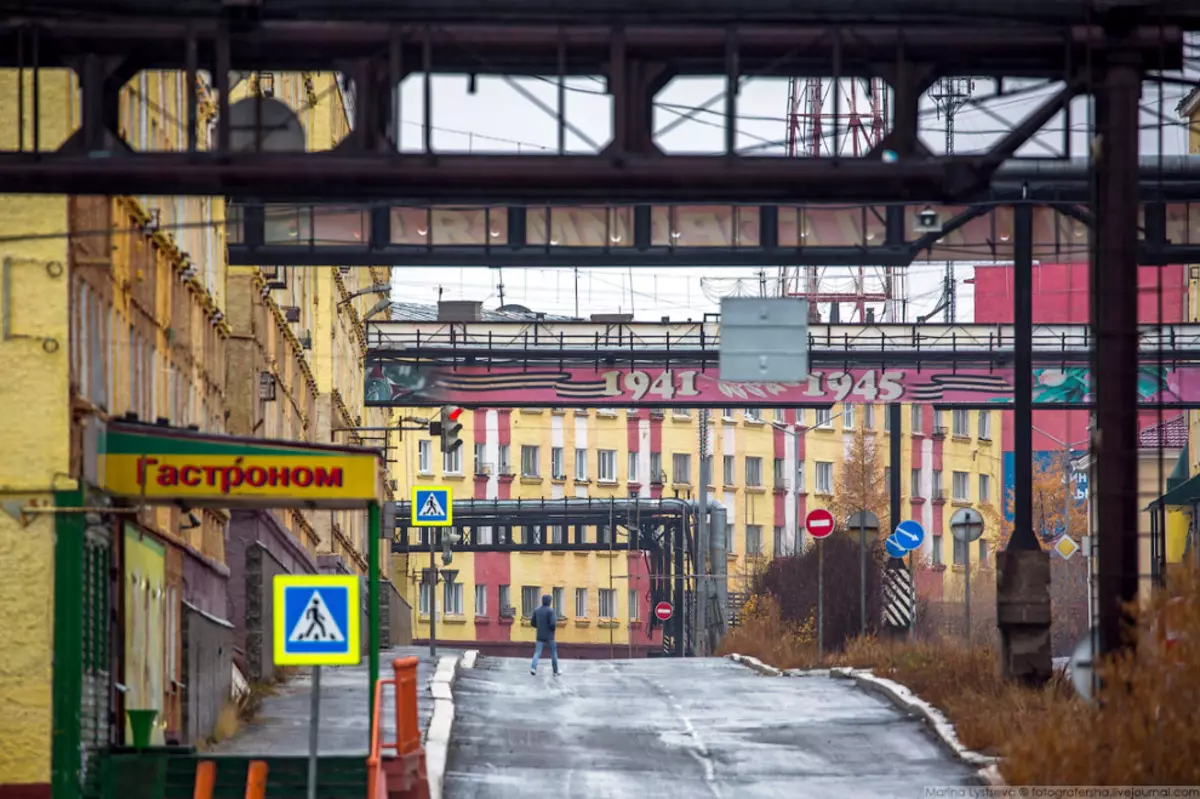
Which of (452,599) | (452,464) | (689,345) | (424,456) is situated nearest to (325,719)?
(689,345)

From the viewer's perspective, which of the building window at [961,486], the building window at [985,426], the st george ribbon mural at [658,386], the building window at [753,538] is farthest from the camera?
the building window at [985,426]

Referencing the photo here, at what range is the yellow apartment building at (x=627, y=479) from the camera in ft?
344

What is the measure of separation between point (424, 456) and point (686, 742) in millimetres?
81528

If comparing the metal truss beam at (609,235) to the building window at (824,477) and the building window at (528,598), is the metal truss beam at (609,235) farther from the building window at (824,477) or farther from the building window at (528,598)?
the building window at (824,477)

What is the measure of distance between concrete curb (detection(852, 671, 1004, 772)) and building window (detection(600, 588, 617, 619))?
229ft

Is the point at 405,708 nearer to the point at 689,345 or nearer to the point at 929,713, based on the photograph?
the point at 929,713

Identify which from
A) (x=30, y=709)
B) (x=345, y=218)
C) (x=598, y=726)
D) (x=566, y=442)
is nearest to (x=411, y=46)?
(x=30, y=709)

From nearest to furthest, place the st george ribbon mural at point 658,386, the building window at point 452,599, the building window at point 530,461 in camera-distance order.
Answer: the st george ribbon mural at point 658,386, the building window at point 452,599, the building window at point 530,461

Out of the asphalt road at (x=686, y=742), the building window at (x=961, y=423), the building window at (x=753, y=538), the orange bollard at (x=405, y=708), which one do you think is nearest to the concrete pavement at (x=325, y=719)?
the orange bollard at (x=405, y=708)

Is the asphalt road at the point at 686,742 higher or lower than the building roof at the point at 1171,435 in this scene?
lower

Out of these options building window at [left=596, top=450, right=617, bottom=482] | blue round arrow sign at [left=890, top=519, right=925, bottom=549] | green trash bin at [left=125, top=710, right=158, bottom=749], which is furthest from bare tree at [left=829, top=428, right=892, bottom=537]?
green trash bin at [left=125, top=710, right=158, bottom=749]

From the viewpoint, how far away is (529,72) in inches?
866

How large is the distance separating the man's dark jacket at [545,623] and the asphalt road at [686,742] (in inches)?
95.2

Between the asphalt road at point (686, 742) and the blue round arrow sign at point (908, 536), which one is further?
the blue round arrow sign at point (908, 536)
